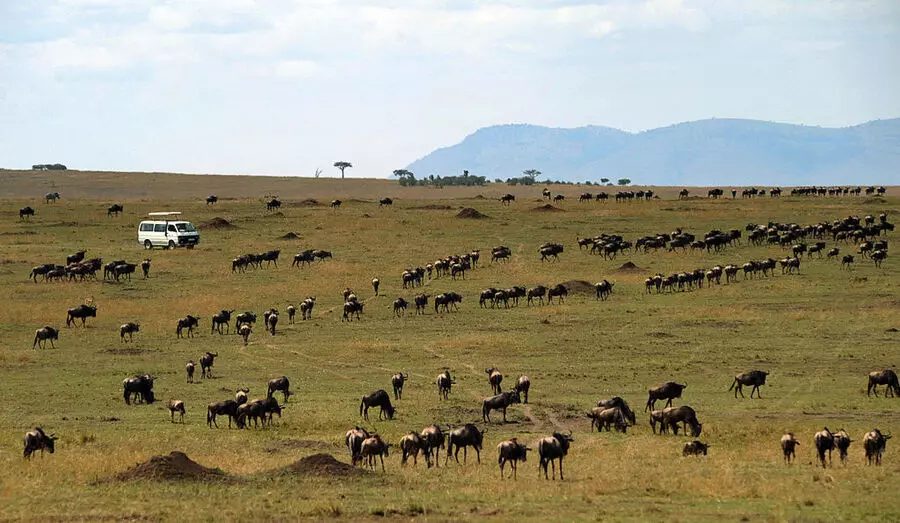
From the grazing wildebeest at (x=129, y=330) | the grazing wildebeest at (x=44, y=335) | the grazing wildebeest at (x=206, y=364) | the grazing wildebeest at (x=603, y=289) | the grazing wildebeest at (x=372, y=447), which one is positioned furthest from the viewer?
the grazing wildebeest at (x=603, y=289)

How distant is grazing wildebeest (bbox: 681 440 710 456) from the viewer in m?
26.8

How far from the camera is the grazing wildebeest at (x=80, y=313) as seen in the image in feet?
171

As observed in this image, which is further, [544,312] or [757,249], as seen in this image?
[757,249]

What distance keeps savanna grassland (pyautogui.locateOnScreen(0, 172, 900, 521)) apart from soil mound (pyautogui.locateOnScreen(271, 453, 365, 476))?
279 millimetres

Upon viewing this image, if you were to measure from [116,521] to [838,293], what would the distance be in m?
46.4

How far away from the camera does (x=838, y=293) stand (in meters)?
58.4

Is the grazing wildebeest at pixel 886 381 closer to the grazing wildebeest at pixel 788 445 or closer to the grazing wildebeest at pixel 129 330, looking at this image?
the grazing wildebeest at pixel 788 445

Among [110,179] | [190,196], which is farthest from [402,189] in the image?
[110,179]

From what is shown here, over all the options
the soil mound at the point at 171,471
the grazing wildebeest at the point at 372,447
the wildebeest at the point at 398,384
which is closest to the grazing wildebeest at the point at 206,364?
the wildebeest at the point at 398,384

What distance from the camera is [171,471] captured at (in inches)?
925

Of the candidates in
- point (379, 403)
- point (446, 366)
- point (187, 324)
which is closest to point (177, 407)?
point (379, 403)

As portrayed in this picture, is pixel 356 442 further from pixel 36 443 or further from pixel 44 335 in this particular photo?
pixel 44 335

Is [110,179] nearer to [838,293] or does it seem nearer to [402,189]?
[402,189]

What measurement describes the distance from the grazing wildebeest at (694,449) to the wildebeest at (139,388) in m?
17.2
